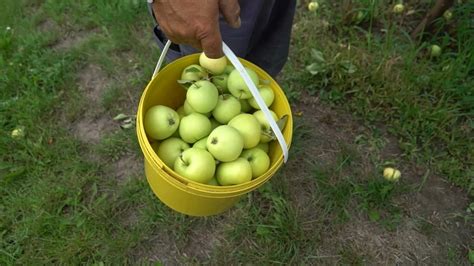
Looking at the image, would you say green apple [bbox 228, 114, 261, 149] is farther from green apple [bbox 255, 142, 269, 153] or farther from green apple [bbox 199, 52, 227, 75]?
green apple [bbox 199, 52, 227, 75]

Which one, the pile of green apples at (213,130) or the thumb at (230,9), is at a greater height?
the thumb at (230,9)

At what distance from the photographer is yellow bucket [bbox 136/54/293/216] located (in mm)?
1423

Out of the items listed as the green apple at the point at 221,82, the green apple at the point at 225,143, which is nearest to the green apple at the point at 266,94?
the green apple at the point at 221,82

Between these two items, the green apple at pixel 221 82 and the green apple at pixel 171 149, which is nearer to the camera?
the green apple at pixel 171 149

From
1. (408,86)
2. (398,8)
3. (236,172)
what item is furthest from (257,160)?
(398,8)

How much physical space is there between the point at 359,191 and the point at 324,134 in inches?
16.1

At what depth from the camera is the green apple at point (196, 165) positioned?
147 centimetres

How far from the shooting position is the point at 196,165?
4.83 feet

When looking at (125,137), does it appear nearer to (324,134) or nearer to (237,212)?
(237,212)

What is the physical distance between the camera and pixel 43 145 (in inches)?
95.4

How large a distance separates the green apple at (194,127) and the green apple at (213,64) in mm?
187

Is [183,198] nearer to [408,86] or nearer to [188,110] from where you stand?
[188,110]

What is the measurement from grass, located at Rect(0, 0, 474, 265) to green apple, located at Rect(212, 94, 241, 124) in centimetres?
72

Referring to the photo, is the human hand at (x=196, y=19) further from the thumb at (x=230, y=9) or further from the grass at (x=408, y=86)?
the grass at (x=408, y=86)
